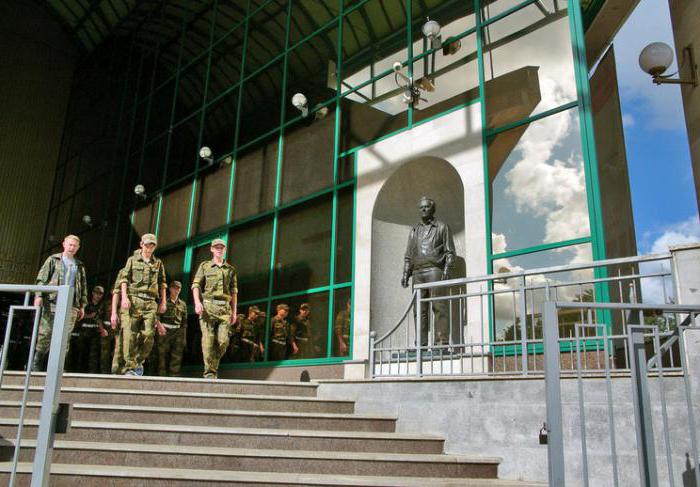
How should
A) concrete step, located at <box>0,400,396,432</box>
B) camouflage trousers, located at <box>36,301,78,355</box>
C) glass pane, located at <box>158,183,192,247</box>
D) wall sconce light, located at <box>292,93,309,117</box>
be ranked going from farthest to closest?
glass pane, located at <box>158,183,192,247</box> → wall sconce light, located at <box>292,93,309,117</box> → camouflage trousers, located at <box>36,301,78,355</box> → concrete step, located at <box>0,400,396,432</box>

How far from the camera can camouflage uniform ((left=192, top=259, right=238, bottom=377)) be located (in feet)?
27.2

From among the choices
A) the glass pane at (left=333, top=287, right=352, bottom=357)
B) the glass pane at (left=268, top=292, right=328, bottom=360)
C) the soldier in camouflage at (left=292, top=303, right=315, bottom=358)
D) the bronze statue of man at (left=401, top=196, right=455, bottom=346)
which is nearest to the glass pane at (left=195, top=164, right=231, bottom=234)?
the glass pane at (left=268, top=292, right=328, bottom=360)

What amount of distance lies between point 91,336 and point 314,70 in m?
6.99

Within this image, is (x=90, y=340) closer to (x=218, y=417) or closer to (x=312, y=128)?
(x=312, y=128)

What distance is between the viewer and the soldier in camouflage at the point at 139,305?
7.86m

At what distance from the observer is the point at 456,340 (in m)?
8.30

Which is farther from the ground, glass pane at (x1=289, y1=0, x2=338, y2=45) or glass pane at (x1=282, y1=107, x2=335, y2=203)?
glass pane at (x1=289, y1=0, x2=338, y2=45)

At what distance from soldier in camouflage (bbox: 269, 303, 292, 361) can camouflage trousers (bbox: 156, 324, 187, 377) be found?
155cm

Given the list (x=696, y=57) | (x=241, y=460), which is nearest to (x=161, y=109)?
(x=696, y=57)

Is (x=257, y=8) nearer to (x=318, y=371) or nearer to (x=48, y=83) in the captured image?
(x=318, y=371)

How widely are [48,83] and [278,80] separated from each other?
41.7ft

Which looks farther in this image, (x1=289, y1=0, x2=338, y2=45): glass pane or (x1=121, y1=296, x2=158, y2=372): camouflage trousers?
(x1=289, y1=0, x2=338, y2=45): glass pane

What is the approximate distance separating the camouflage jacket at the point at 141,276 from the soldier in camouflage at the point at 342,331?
295 cm

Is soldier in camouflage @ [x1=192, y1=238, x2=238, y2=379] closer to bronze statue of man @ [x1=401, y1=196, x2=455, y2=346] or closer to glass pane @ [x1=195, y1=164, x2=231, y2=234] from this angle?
bronze statue of man @ [x1=401, y1=196, x2=455, y2=346]
